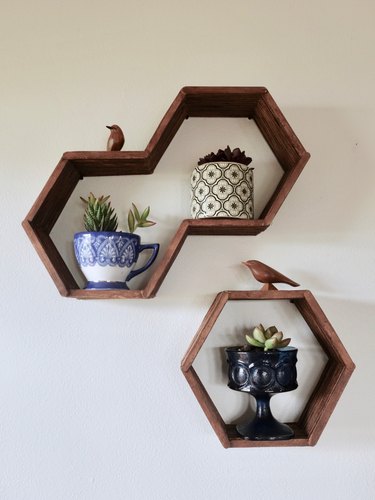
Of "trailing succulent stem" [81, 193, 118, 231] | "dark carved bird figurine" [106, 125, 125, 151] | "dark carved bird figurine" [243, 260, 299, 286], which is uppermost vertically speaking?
"dark carved bird figurine" [106, 125, 125, 151]

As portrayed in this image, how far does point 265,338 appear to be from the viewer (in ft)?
3.04

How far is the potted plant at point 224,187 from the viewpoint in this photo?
91 centimetres

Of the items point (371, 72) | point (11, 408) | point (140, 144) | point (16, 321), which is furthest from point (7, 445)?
point (371, 72)

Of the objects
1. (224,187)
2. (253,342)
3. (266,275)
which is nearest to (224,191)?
(224,187)

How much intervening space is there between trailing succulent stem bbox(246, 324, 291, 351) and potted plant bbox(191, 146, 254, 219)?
0.20 metres

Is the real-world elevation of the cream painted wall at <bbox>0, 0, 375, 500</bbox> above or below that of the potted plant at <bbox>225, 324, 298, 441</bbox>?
above

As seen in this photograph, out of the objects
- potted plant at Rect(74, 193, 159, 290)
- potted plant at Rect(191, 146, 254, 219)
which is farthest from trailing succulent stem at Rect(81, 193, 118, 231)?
potted plant at Rect(191, 146, 254, 219)

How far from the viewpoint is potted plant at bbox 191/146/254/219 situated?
2.99 feet

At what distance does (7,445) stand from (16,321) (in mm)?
228

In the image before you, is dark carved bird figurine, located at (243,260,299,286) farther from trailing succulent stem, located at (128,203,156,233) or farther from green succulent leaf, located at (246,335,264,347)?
trailing succulent stem, located at (128,203,156,233)

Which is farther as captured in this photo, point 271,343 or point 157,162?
point 157,162

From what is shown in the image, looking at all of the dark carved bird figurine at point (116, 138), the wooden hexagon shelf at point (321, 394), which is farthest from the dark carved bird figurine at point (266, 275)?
the dark carved bird figurine at point (116, 138)

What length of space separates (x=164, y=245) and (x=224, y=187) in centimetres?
18

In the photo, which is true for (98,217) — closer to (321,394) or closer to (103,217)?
(103,217)
